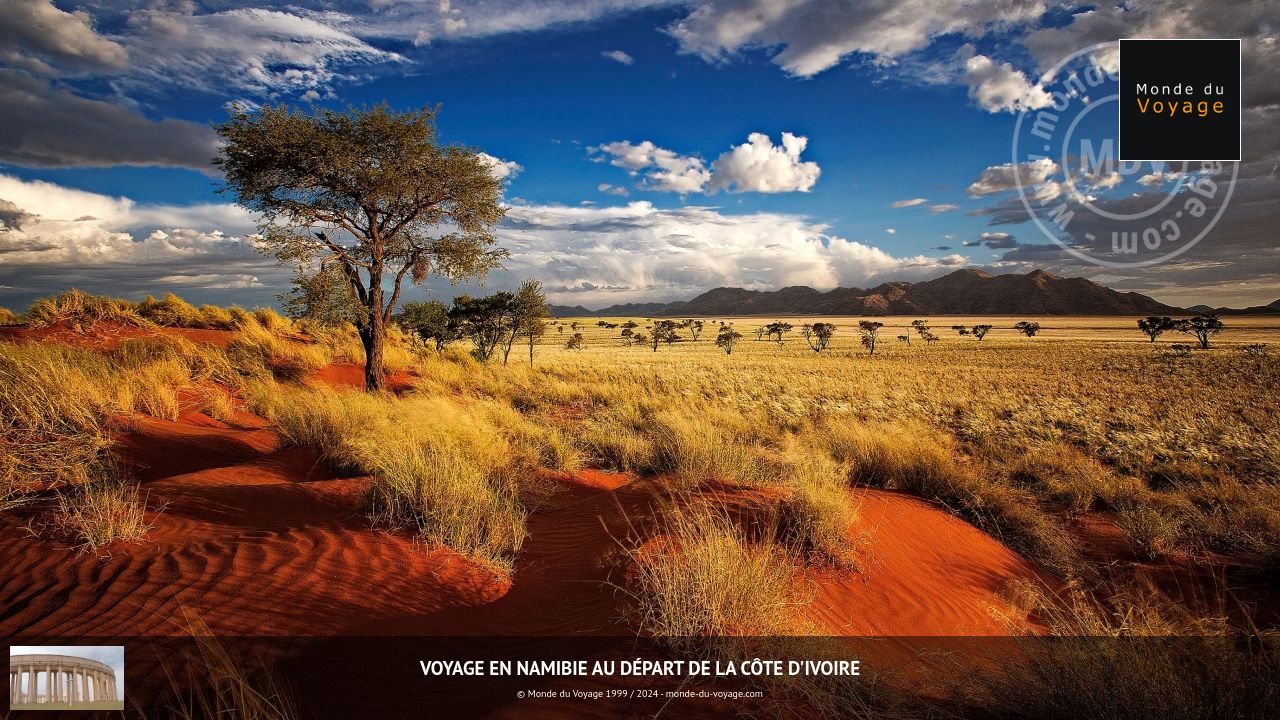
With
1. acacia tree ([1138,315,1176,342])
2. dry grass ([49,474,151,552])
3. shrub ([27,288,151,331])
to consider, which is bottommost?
dry grass ([49,474,151,552])

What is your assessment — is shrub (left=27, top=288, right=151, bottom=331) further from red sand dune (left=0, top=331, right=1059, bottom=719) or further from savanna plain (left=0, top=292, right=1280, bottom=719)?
red sand dune (left=0, top=331, right=1059, bottom=719)

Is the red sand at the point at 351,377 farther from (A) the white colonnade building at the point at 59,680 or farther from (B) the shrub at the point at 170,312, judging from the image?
(A) the white colonnade building at the point at 59,680

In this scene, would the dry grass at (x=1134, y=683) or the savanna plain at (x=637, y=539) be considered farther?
the savanna plain at (x=637, y=539)

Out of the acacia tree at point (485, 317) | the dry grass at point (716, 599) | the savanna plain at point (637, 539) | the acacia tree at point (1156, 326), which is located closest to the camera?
the savanna plain at point (637, 539)

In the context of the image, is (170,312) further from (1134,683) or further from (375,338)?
(1134,683)

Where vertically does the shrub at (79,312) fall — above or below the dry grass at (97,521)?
above

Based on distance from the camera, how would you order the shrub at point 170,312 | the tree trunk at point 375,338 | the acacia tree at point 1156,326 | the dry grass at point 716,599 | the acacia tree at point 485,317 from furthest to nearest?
the acacia tree at point 1156,326, the acacia tree at point 485,317, the shrub at point 170,312, the tree trunk at point 375,338, the dry grass at point 716,599

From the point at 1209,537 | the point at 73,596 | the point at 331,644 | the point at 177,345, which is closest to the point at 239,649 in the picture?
the point at 331,644

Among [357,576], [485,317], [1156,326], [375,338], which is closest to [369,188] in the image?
[375,338]

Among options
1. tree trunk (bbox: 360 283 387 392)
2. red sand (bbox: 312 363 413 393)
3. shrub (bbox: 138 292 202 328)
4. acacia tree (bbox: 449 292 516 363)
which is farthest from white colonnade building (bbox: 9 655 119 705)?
acacia tree (bbox: 449 292 516 363)

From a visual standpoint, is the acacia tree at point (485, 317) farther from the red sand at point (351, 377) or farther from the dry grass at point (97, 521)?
the dry grass at point (97, 521)

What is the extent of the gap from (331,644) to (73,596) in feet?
6.66

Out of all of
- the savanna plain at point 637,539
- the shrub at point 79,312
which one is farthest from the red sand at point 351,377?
the shrub at point 79,312

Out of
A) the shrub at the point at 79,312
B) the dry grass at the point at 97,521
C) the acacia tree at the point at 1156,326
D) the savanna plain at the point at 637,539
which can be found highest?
the shrub at the point at 79,312
